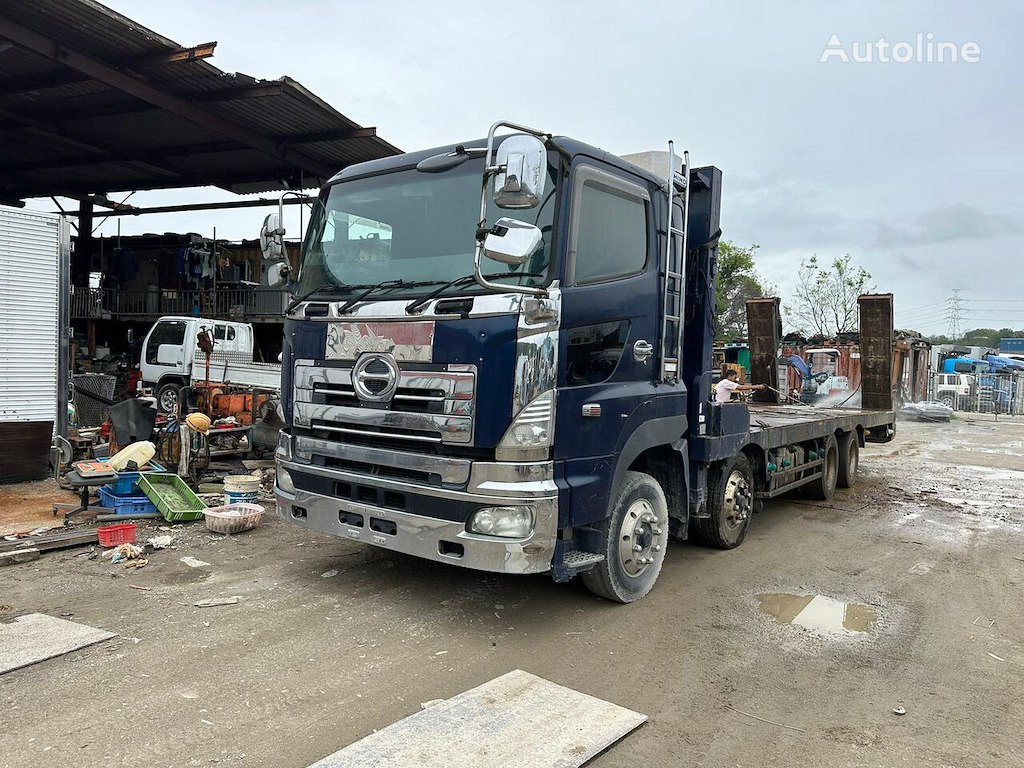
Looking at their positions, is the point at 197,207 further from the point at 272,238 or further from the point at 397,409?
the point at 397,409

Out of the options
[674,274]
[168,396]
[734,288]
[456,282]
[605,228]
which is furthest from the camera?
[734,288]

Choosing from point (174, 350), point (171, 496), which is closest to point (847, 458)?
point (171, 496)

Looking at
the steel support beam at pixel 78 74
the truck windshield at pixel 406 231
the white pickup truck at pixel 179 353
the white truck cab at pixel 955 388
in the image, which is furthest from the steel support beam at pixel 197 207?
the white truck cab at pixel 955 388

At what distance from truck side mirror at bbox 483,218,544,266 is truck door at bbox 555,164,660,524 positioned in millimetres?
393

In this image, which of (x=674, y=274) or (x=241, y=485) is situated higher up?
(x=674, y=274)

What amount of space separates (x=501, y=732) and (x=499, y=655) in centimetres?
85

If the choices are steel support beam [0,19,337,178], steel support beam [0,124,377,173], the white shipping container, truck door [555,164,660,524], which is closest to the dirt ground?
truck door [555,164,660,524]

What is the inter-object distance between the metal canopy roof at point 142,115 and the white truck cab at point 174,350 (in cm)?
345

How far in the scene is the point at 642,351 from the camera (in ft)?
15.2

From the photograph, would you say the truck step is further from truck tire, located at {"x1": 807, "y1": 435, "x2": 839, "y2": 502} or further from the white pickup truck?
the white pickup truck

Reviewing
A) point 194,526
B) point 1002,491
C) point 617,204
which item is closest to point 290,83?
point 194,526

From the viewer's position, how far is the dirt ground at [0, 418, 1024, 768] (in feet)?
10.0

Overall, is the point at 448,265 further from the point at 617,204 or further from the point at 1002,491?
the point at 1002,491

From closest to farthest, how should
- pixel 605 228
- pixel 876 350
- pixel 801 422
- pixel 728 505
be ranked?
pixel 605 228 → pixel 728 505 → pixel 801 422 → pixel 876 350
